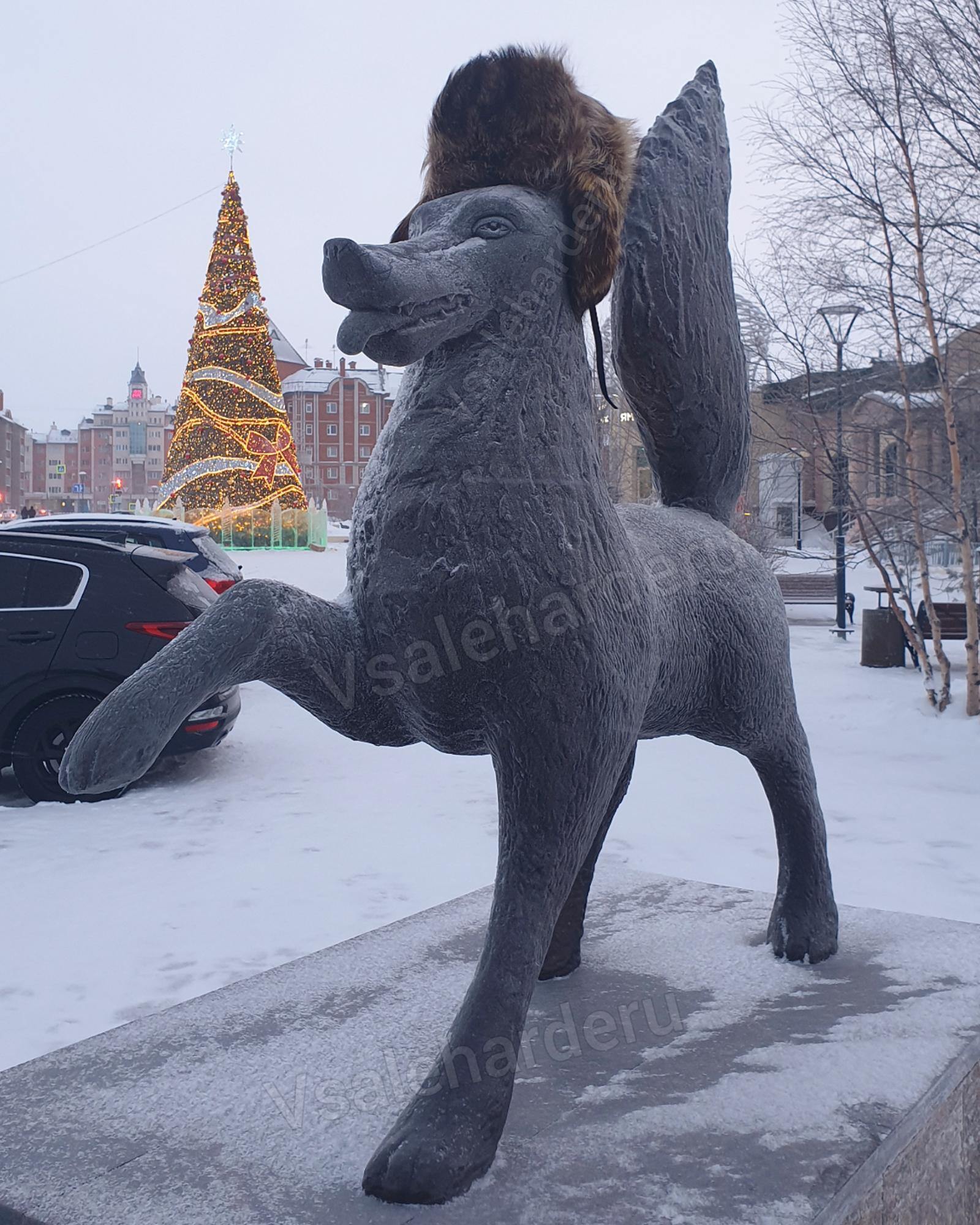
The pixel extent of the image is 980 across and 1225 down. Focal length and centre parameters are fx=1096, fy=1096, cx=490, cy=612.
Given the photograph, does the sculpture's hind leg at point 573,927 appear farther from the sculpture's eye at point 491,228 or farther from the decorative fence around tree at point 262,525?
the decorative fence around tree at point 262,525

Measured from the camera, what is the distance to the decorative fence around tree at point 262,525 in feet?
65.5

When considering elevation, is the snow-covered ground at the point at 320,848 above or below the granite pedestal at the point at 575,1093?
below

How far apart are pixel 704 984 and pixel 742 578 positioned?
946 mm

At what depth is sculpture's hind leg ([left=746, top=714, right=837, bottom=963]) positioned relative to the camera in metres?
2.63

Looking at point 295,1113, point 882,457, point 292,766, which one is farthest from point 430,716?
point 882,457

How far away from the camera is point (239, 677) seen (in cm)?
161

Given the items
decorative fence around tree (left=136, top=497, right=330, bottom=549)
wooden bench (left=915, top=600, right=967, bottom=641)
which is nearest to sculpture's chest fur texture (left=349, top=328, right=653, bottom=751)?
wooden bench (left=915, top=600, right=967, bottom=641)

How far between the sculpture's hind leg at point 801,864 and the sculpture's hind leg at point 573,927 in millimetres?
350

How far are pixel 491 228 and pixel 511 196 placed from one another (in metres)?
0.07

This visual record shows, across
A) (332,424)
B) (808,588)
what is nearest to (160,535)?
(808,588)

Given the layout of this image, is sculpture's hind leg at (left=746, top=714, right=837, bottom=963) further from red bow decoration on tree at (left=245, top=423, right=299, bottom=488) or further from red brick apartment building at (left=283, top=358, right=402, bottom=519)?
red brick apartment building at (left=283, top=358, right=402, bottom=519)

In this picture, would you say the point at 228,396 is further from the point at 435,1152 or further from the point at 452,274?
the point at 435,1152

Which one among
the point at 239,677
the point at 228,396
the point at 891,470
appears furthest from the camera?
the point at 228,396

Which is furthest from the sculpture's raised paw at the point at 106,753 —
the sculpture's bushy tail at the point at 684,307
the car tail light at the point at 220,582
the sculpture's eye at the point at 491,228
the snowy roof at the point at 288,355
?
the snowy roof at the point at 288,355
